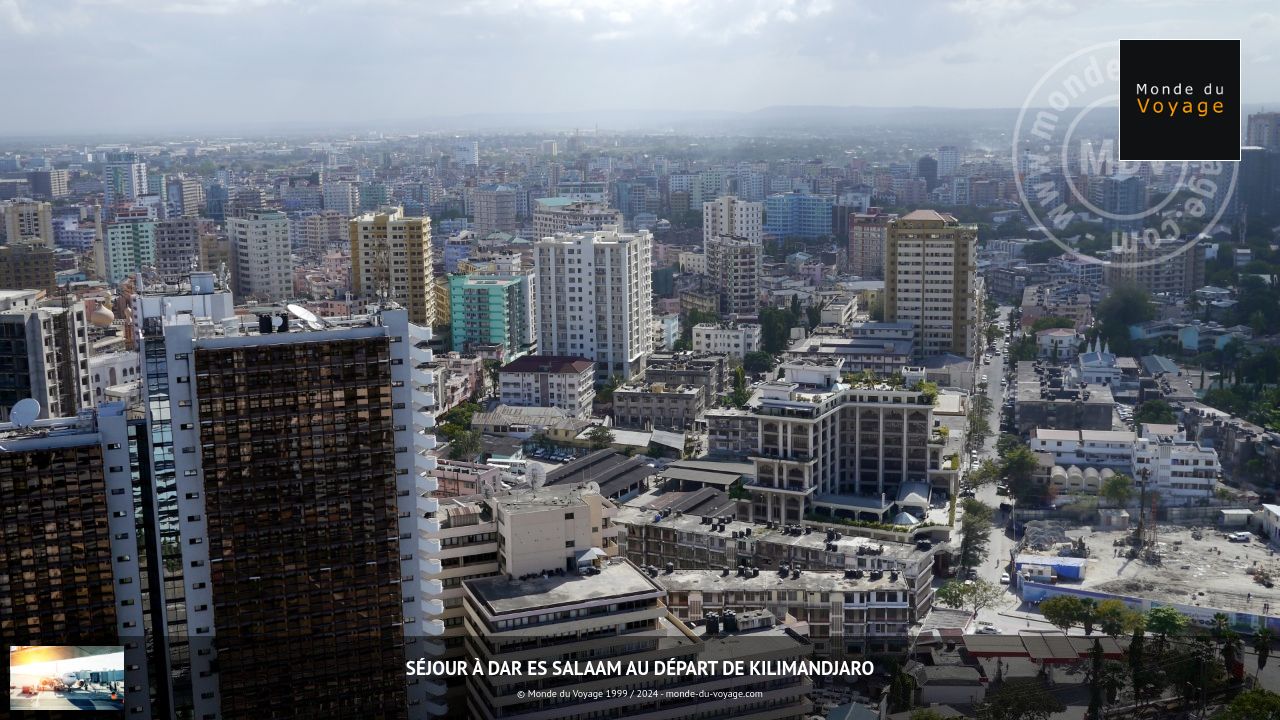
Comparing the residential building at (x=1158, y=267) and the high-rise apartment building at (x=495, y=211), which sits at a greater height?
the high-rise apartment building at (x=495, y=211)

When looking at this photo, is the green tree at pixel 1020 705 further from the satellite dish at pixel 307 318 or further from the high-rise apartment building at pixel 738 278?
the high-rise apartment building at pixel 738 278

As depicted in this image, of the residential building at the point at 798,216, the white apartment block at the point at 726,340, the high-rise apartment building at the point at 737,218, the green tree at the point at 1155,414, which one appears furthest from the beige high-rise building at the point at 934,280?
the residential building at the point at 798,216

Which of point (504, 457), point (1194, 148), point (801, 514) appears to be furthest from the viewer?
point (504, 457)

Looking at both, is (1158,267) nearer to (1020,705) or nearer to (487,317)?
(487,317)

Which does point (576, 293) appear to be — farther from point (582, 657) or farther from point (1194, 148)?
point (582, 657)

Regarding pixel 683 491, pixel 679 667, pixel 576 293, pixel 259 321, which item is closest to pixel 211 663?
pixel 259 321

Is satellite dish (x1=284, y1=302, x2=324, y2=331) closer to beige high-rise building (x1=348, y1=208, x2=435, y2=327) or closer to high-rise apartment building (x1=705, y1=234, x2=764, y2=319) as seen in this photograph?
beige high-rise building (x1=348, y1=208, x2=435, y2=327)

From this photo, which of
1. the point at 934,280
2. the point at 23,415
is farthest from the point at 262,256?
the point at 23,415
